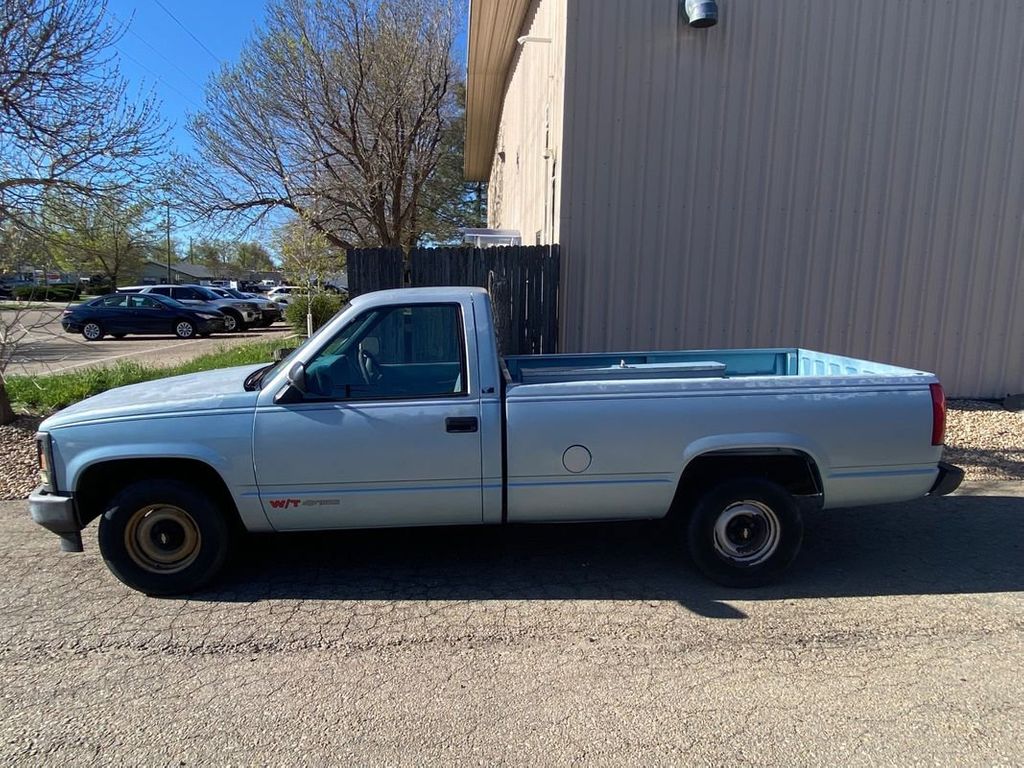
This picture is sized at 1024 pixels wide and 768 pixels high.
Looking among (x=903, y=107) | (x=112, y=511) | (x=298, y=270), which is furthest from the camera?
(x=298, y=270)

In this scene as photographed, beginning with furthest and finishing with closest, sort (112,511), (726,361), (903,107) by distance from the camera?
(903,107) < (726,361) < (112,511)

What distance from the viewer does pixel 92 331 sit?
66.7 feet

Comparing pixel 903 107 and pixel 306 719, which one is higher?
pixel 903 107

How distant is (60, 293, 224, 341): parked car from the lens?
799 inches

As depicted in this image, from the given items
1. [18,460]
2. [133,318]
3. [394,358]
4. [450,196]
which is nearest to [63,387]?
[18,460]

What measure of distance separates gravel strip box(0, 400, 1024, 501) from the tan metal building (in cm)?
90

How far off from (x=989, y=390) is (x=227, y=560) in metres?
9.48

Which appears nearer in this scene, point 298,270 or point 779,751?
point 779,751

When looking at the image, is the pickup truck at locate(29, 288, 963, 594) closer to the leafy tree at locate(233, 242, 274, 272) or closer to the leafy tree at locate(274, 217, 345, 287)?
the leafy tree at locate(274, 217, 345, 287)

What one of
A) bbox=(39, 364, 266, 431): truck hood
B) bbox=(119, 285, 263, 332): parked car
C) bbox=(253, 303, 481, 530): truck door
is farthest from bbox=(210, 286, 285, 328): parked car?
bbox=(253, 303, 481, 530): truck door

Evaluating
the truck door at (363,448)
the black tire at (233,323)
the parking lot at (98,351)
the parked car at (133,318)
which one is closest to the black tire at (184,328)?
the parked car at (133,318)

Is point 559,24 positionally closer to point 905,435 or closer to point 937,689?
point 905,435

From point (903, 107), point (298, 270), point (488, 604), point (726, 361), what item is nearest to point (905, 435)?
point (726, 361)

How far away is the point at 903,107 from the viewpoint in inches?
327
